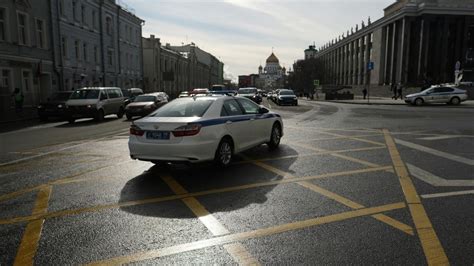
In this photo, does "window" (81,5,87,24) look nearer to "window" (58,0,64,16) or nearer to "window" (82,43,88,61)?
"window" (82,43,88,61)

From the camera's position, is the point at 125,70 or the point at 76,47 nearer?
the point at 76,47

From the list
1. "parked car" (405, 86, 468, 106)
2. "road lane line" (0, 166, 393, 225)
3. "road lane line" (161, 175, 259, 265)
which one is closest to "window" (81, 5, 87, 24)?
"parked car" (405, 86, 468, 106)

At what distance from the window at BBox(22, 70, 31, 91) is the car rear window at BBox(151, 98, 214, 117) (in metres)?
23.3

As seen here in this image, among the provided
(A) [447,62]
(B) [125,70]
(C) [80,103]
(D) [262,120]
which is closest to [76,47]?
(B) [125,70]

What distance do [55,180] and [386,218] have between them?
557 cm

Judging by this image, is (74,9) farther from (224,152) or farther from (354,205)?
(354,205)

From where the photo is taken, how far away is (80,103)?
1938 cm

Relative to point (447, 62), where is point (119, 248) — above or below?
below

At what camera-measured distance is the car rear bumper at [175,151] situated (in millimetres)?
6633

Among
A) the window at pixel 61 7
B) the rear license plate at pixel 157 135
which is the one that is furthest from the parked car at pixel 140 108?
the window at pixel 61 7

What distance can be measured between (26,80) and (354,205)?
92.0ft

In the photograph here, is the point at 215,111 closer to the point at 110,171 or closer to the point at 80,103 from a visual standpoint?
the point at 110,171

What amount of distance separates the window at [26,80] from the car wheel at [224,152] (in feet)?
79.6

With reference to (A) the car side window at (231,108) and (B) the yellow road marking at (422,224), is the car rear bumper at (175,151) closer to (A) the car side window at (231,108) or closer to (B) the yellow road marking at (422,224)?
(A) the car side window at (231,108)
